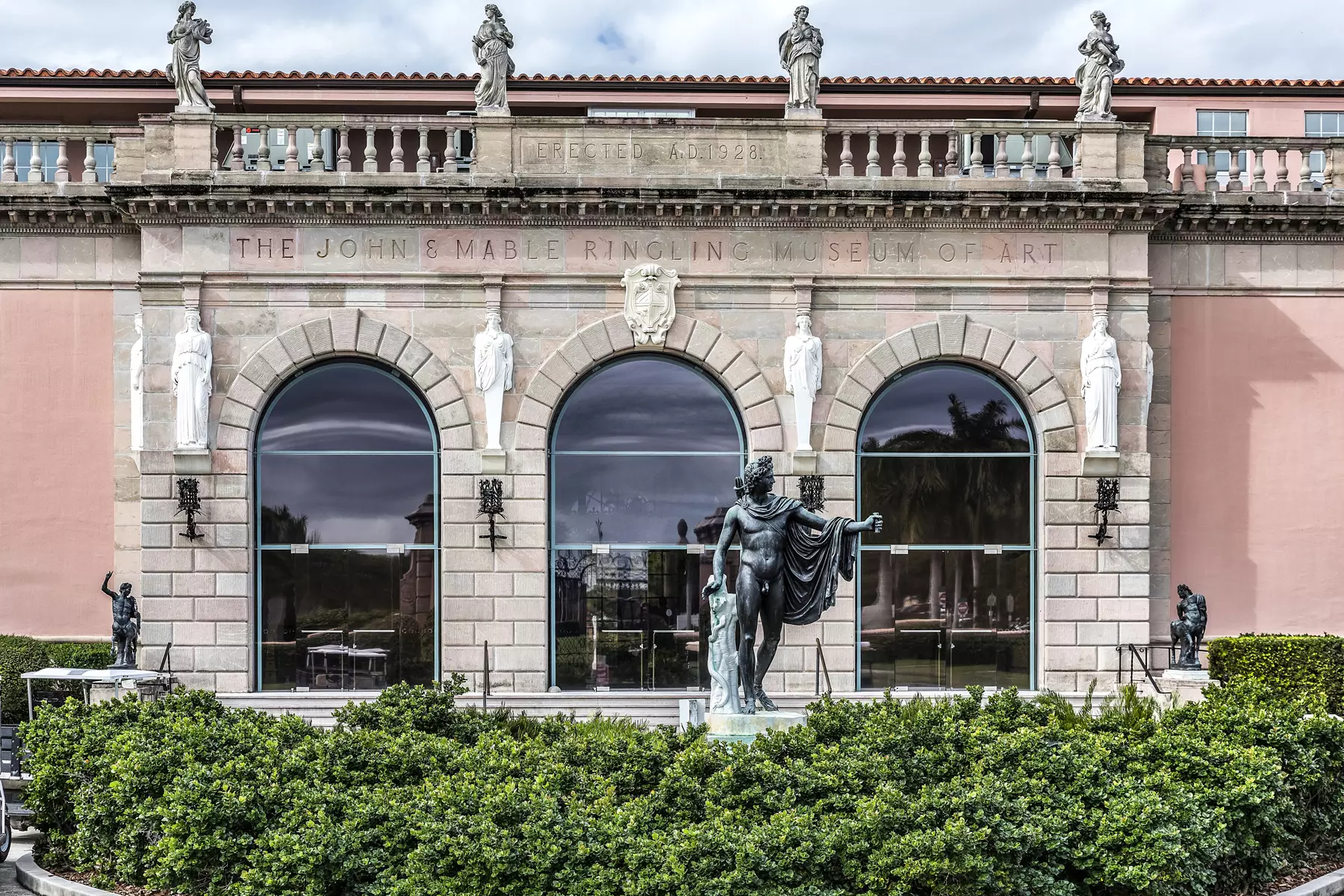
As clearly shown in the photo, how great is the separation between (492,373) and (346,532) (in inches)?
152

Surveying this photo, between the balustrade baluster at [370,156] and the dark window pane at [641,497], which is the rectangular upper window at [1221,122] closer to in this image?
the dark window pane at [641,497]

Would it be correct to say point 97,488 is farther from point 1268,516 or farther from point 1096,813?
point 1268,516

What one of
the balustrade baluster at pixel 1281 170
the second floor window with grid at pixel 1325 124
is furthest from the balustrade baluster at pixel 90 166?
the second floor window with grid at pixel 1325 124

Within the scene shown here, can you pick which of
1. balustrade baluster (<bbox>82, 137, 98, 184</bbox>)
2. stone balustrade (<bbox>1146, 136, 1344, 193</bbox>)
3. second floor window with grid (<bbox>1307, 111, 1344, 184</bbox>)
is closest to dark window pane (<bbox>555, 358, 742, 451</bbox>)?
stone balustrade (<bbox>1146, 136, 1344, 193</bbox>)

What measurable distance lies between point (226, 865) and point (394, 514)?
1202 cm

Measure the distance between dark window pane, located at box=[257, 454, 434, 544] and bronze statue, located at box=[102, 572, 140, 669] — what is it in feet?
9.25

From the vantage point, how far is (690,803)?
1136 cm

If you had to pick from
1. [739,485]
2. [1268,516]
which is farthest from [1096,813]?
[1268,516]

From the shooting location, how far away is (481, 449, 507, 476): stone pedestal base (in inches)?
870

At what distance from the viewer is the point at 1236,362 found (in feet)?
78.2

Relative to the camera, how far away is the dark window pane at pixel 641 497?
22719 mm

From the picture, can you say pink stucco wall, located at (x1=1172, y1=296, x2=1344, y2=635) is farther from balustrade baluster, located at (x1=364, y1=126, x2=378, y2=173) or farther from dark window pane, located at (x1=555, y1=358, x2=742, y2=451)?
balustrade baluster, located at (x1=364, y1=126, x2=378, y2=173)

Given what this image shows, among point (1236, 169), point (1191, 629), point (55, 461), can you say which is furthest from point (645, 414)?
point (1236, 169)

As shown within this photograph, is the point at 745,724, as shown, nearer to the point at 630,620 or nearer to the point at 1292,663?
the point at 630,620
